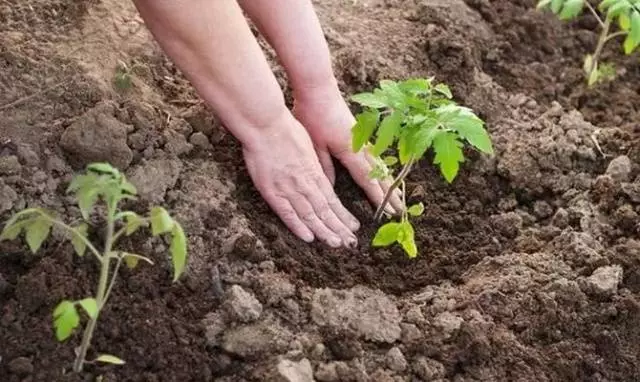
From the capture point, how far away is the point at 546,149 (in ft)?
8.30

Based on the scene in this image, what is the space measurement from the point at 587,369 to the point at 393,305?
408mm

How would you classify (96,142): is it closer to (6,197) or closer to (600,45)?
(6,197)

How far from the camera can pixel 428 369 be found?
2023 mm

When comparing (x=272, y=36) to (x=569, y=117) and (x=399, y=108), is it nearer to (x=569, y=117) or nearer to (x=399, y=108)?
(x=399, y=108)

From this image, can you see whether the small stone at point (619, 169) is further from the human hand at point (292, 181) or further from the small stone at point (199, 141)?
the small stone at point (199, 141)

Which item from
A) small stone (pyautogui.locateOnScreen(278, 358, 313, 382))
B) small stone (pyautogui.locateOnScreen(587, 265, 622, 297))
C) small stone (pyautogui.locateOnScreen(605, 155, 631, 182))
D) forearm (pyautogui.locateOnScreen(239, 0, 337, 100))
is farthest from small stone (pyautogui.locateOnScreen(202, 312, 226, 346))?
small stone (pyautogui.locateOnScreen(605, 155, 631, 182))

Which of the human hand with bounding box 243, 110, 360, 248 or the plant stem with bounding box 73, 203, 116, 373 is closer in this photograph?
the plant stem with bounding box 73, 203, 116, 373

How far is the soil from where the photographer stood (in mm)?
1968

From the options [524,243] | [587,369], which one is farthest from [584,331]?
[524,243]

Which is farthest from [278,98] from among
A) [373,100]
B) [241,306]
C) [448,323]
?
[448,323]

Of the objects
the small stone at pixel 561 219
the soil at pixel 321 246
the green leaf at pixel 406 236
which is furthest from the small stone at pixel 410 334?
the small stone at pixel 561 219

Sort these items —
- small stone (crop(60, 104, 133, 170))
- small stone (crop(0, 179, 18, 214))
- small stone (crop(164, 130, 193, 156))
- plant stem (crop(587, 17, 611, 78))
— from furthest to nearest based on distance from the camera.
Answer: plant stem (crop(587, 17, 611, 78)), small stone (crop(164, 130, 193, 156)), small stone (crop(60, 104, 133, 170)), small stone (crop(0, 179, 18, 214))

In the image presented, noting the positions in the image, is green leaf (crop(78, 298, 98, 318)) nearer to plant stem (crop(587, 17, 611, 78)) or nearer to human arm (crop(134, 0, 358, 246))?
human arm (crop(134, 0, 358, 246))

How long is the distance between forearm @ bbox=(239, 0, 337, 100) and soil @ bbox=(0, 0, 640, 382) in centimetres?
22
